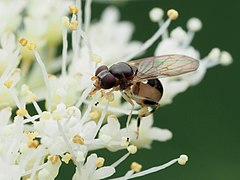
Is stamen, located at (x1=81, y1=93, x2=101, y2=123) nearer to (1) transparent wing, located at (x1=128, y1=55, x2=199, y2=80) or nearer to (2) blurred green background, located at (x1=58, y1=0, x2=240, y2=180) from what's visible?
(1) transparent wing, located at (x1=128, y1=55, x2=199, y2=80)

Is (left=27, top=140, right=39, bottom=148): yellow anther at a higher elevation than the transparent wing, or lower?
lower

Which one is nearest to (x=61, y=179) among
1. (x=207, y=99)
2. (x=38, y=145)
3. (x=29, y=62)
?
(x=29, y=62)

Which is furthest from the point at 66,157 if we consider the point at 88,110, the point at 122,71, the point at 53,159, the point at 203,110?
the point at 203,110

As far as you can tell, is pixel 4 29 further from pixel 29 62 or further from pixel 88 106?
pixel 88 106

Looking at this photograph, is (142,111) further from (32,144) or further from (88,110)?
(32,144)

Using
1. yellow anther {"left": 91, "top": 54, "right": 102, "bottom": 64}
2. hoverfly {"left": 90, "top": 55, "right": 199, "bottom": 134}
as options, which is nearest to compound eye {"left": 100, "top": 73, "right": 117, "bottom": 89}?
hoverfly {"left": 90, "top": 55, "right": 199, "bottom": 134}

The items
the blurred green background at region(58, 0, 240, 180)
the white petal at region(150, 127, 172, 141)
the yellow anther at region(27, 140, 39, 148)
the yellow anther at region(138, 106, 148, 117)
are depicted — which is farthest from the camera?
the blurred green background at region(58, 0, 240, 180)

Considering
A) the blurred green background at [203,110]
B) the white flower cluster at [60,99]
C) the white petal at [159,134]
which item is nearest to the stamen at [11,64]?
the white flower cluster at [60,99]
